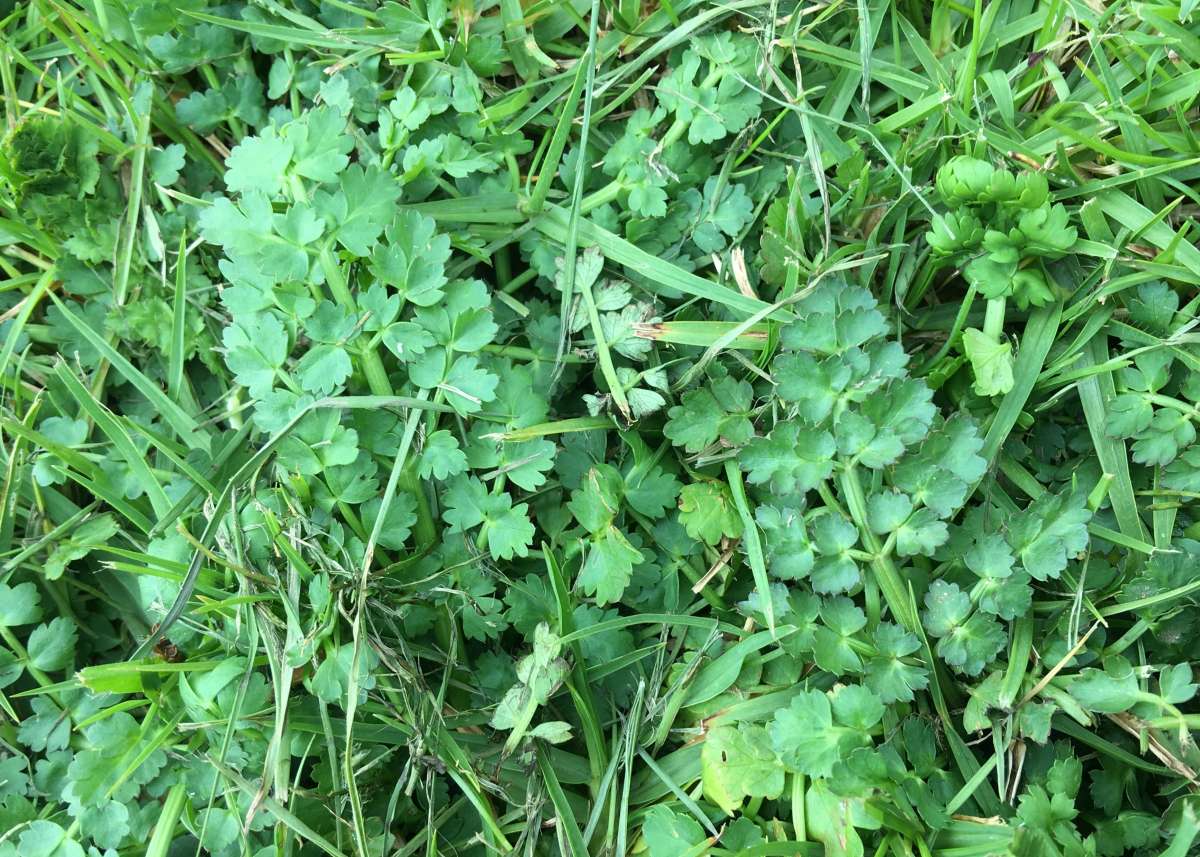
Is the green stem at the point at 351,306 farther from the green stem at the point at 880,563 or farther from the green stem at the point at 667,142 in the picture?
the green stem at the point at 880,563

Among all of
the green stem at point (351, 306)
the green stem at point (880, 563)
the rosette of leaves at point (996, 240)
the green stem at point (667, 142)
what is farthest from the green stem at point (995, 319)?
the green stem at point (351, 306)

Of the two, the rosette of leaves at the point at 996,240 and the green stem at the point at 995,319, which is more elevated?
the rosette of leaves at the point at 996,240

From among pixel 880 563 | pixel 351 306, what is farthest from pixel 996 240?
pixel 351 306

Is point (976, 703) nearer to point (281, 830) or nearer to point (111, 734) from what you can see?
point (281, 830)

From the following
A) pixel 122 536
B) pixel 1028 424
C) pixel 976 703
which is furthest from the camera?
pixel 122 536

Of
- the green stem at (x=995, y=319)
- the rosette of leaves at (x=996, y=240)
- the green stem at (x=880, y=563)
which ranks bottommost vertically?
the green stem at (x=880, y=563)

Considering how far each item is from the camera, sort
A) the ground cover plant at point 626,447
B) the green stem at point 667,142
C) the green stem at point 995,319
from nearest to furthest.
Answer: the ground cover plant at point 626,447
the green stem at point 995,319
the green stem at point 667,142

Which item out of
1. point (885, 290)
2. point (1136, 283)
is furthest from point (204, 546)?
point (1136, 283)
